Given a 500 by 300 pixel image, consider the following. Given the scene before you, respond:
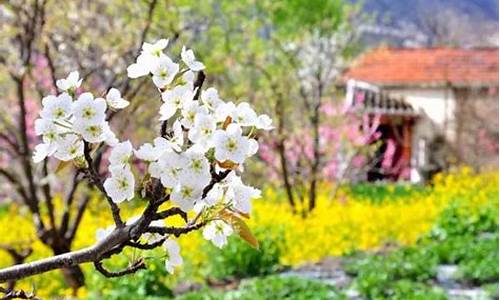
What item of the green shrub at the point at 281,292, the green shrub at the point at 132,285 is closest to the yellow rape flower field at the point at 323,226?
the green shrub at the point at 132,285

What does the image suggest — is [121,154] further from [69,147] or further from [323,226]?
[323,226]

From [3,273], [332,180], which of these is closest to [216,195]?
[3,273]

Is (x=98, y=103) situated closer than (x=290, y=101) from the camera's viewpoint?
Yes

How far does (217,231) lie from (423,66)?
23233 millimetres

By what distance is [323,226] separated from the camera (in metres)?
9.45

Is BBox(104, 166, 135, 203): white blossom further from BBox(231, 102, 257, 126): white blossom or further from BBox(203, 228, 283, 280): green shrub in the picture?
BBox(203, 228, 283, 280): green shrub

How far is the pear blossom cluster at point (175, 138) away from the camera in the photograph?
1.66 m

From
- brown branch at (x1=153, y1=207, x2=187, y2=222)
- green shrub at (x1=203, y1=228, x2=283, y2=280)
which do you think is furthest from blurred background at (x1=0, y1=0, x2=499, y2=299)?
brown branch at (x1=153, y1=207, x2=187, y2=222)

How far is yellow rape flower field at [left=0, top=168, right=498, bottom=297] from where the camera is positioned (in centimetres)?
840

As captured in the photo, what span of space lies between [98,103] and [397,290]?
13.9 feet

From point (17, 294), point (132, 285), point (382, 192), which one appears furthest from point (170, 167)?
point (382, 192)

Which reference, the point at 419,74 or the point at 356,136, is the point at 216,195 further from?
the point at 419,74

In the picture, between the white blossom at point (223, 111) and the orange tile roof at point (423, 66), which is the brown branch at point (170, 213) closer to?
the white blossom at point (223, 111)

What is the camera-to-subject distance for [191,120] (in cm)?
171
